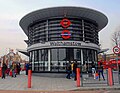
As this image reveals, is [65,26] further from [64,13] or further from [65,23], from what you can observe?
[64,13]

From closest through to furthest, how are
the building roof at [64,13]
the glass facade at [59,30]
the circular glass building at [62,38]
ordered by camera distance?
the circular glass building at [62,38]
the building roof at [64,13]
the glass facade at [59,30]

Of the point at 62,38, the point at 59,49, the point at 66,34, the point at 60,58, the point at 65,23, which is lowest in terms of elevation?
the point at 60,58

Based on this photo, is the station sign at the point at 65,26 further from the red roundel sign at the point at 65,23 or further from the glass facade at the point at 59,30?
the glass facade at the point at 59,30

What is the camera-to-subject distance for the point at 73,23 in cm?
2350

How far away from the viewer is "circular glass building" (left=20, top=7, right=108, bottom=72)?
74.1ft

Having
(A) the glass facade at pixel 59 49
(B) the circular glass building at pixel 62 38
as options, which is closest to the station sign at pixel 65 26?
(B) the circular glass building at pixel 62 38

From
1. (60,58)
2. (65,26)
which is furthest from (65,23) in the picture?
(60,58)

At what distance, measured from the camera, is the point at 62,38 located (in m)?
22.7

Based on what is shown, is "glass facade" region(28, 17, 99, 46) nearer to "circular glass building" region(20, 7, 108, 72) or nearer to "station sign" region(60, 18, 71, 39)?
"circular glass building" region(20, 7, 108, 72)

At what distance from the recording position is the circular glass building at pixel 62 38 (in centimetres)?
2259

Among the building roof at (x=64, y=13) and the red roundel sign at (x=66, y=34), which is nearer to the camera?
the red roundel sign at (x=66, y=34)

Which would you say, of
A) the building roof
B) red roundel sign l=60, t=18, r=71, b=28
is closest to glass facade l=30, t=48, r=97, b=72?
red roundel sign l=60, t=18, r=71, b=28

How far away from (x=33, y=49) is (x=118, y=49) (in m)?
14.2

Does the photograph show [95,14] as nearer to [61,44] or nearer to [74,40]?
[74,40]
